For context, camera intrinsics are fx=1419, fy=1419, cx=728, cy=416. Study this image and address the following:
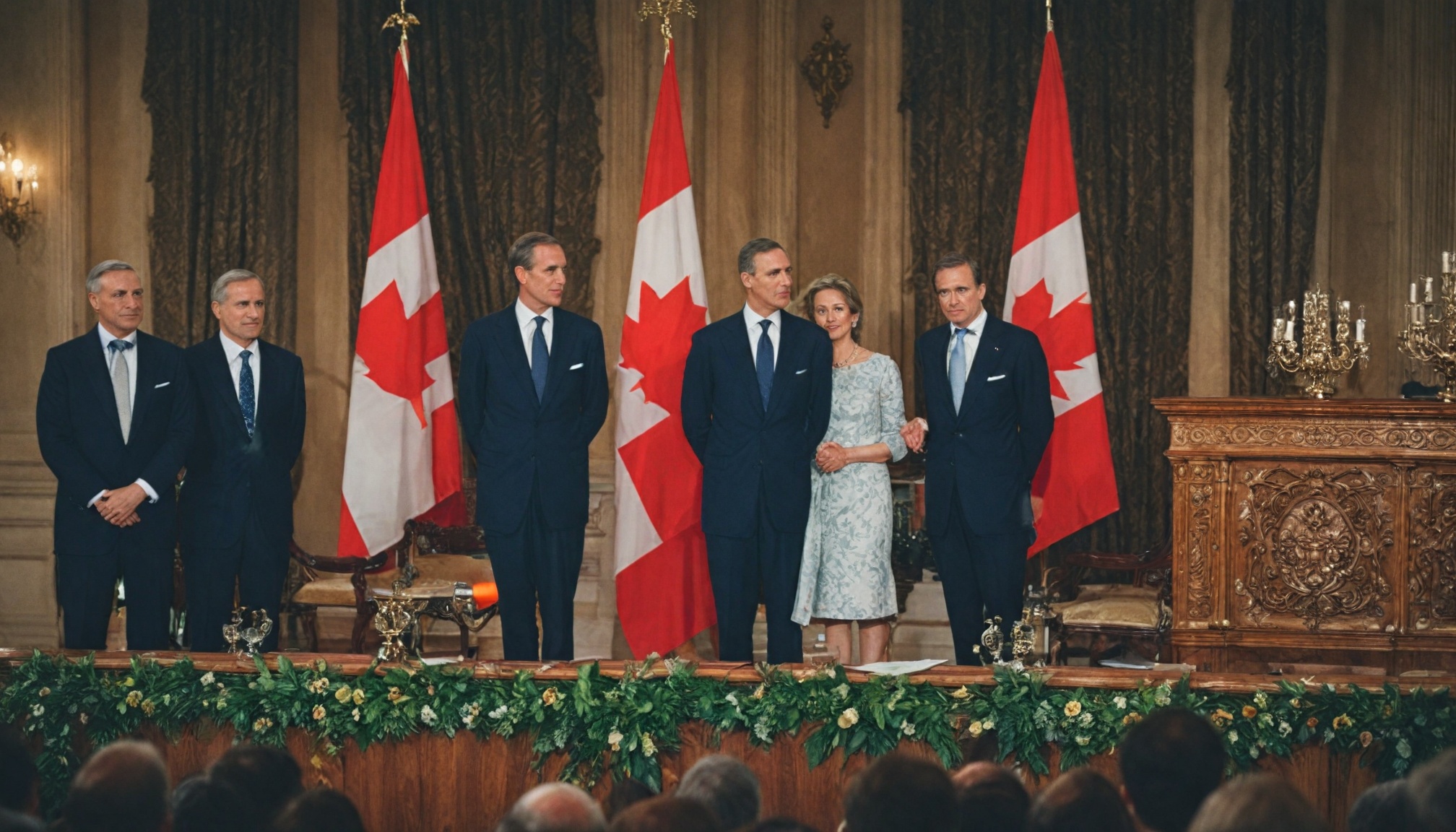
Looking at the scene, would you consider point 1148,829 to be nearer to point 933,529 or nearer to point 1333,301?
point 933,529

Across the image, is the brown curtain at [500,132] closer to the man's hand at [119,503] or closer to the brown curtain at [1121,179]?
the brown curtain at [1121,179]

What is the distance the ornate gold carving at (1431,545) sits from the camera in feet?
16.5

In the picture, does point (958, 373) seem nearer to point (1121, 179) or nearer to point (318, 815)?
point (1121, 179)

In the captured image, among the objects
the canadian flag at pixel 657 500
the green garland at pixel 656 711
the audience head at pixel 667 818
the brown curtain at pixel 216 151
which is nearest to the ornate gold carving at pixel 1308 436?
the green garland at pixel 656 711

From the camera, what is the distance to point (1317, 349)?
17.9 feet

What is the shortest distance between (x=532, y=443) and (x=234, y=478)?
104 cm

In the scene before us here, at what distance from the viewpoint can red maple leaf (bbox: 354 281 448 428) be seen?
621 cm

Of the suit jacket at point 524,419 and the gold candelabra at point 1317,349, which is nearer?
the suit jacket at point 524,419

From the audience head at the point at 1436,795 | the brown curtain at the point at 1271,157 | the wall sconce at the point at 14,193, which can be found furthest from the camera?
the wall sconce at the point at 14,193

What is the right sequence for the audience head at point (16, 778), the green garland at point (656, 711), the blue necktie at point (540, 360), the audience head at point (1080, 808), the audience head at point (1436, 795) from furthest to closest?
1. the blue necktie at point (540, 360)
2. the green garland at point (656, 711)
3. the audience head at point (16, 778)
4. the audience head at point (1080, 808)
5. the audience head at point (1436, 795)

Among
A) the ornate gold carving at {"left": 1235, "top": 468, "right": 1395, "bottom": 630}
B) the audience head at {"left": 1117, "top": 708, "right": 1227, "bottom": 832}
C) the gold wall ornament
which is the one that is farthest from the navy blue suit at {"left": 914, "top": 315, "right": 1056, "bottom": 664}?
the gold wall ornament

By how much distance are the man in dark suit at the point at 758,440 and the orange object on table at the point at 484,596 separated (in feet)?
4.92

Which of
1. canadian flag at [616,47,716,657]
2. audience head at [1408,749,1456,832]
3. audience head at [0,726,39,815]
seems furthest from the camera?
canadian flag at [616,47,716,657]

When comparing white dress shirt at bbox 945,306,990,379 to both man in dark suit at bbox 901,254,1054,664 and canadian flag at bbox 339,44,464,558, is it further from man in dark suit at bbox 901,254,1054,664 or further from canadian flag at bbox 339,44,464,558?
canadian flag at bbox 339,44,464,558
